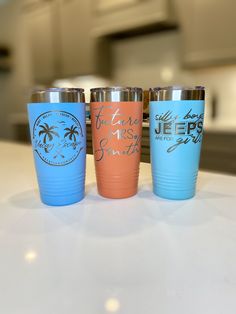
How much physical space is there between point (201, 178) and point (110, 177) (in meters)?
0.23

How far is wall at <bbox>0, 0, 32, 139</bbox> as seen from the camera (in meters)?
3.46

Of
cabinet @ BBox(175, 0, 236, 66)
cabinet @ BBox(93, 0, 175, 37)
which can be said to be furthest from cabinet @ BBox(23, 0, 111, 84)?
cabinet @ BBox(175, 0, 236, 66)

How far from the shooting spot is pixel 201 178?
22.9 inches

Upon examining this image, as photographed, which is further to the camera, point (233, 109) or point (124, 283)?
point (233, 109)

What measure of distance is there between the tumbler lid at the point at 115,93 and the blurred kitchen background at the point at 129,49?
1.45 metres

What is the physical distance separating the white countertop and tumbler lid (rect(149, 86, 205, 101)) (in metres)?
0.16

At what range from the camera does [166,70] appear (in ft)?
7.93

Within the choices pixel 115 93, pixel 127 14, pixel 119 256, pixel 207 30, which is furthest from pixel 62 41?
pixel 119 256

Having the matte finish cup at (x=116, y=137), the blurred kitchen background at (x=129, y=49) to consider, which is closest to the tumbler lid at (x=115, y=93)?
the matte finish cup at (x=116, y=137)

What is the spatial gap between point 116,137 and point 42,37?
9.72 ft

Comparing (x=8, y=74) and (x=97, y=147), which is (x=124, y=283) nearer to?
(x=97, y=147)

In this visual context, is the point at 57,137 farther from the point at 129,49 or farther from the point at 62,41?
the point at 62,41

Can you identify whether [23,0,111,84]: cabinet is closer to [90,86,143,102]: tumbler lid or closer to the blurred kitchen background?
the blurred kitchen background

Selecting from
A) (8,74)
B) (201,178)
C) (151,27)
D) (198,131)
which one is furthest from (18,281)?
(8,74)
